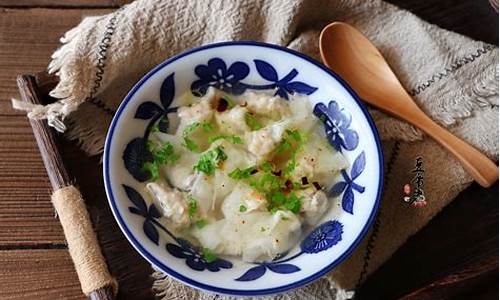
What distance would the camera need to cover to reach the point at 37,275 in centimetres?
93

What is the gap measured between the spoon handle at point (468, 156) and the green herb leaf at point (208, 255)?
0.33m

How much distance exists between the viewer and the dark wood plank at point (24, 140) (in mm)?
959

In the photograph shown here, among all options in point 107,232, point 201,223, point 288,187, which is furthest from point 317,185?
point 107,232

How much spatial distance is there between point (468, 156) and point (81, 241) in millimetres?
503

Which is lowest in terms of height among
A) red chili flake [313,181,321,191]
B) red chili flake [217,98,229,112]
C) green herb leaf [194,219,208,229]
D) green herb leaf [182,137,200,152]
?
green herb leaf [194,219,208,229]

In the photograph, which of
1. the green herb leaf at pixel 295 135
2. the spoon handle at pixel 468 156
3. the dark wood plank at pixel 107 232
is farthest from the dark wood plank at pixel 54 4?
the spoon handle at pixel 468 156

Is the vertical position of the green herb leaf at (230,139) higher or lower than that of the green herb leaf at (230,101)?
lower

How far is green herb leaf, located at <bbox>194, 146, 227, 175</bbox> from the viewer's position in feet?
2.87

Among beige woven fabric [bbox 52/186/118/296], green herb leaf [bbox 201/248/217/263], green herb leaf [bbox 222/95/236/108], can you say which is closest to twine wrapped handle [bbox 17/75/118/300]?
beige woven fabric [bbox 52/186/118/296]

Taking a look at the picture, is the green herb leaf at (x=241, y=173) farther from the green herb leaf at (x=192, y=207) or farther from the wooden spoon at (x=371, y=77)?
the wooden spoon at (x=371, y=77)

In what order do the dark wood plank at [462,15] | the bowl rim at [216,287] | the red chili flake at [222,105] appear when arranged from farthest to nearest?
the dark wood plank at [462,15] < the red chili flake at [222,105] < the bowl rim at [216,287]

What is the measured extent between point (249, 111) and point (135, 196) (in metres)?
0.18

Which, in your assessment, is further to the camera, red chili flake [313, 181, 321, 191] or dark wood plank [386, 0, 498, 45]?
dark wood plank [386, 0, 498, 45]

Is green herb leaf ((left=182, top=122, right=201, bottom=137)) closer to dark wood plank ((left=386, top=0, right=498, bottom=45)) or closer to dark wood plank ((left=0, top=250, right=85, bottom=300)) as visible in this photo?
dark wood plank ((left=0, top=250, right=85, bottom=300))
